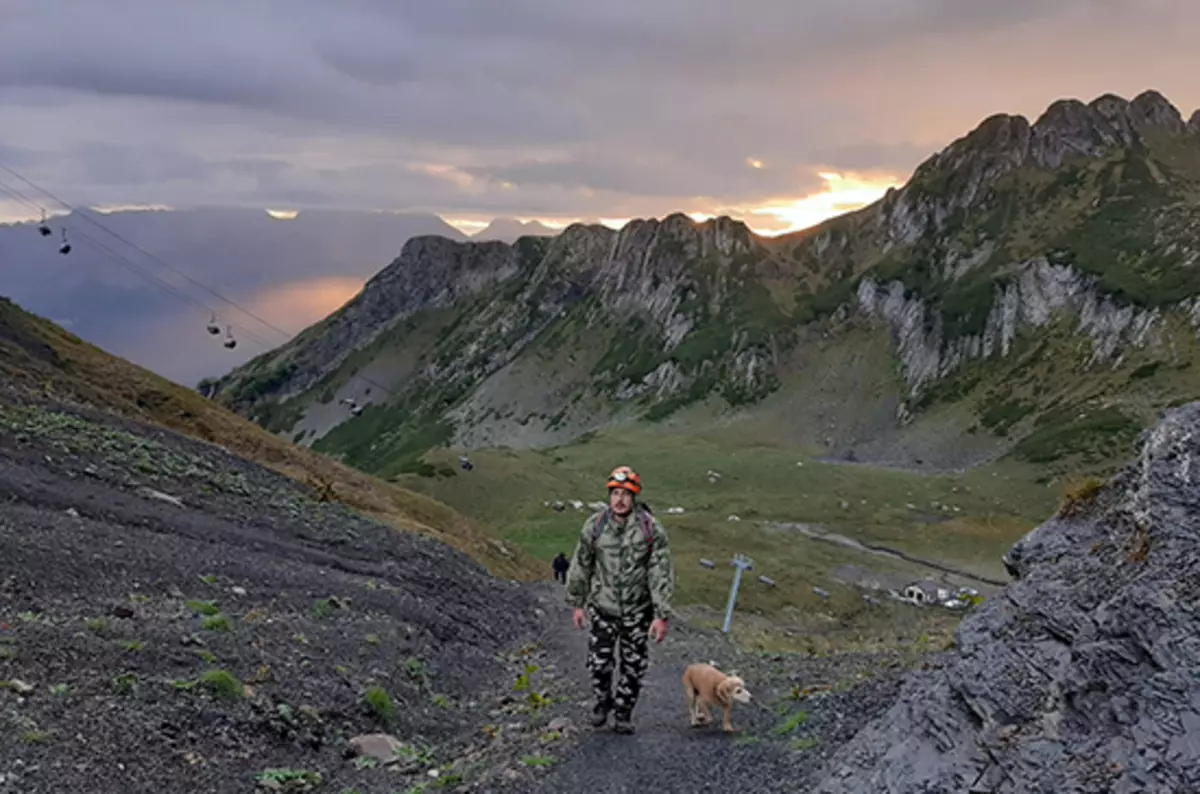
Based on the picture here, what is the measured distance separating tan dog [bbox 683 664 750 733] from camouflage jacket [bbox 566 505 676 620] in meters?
1.45

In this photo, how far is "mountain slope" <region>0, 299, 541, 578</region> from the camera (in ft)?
123

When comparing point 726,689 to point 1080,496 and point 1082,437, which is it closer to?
point 1080,496

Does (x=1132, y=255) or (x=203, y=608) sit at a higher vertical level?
(x=1132, y=255)

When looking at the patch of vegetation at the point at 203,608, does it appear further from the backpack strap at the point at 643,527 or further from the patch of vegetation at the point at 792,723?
the patch of vegetation at the point at 792,723

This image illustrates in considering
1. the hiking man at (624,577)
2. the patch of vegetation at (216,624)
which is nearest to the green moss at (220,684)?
the patch of vegetation at (216,624)

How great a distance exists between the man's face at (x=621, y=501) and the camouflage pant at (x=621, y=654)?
4.93 feet

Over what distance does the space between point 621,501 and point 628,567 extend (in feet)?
3.14

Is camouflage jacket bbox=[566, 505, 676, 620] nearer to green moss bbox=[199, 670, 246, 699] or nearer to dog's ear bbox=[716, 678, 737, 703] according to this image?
dog's ear bbox=[716, 678, 737, 703]

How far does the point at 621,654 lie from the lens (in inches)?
472

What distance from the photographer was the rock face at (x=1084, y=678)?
263 inches

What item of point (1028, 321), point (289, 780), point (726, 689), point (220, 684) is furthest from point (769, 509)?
point (1028, 321)

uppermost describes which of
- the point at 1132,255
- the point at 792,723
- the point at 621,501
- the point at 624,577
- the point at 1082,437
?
the point at 1132,255

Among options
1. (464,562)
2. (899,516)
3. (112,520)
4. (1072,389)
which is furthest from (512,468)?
(1072,389)

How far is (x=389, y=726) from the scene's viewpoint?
14.2 m
